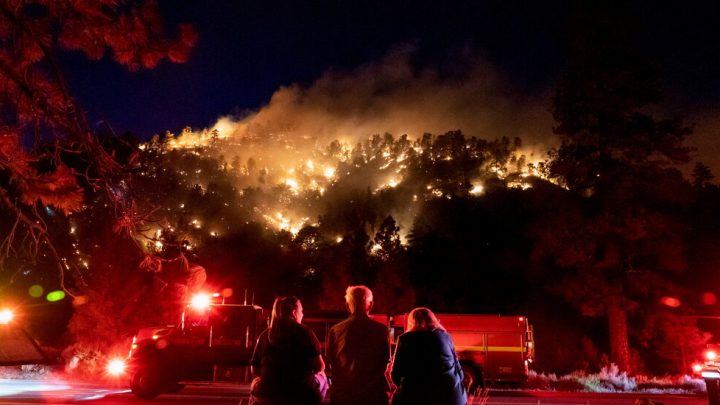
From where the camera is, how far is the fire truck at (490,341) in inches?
707

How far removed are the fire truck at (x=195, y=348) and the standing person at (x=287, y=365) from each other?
1055 centimetres

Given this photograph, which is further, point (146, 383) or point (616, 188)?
point (616, 188)

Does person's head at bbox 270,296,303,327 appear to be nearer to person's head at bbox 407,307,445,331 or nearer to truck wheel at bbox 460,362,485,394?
person's head at bbox 407,307,445,331

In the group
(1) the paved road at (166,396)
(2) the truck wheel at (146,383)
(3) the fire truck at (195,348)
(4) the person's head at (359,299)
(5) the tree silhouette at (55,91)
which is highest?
(5) the tree silhouette at (55,91)

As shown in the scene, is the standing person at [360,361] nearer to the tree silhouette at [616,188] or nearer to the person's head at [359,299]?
the person's head at [359,299]

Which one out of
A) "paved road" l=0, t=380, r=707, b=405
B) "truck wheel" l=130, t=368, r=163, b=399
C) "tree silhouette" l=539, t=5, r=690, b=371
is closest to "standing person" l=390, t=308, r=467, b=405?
"paved road" l=0, t=380, r=707, b=405

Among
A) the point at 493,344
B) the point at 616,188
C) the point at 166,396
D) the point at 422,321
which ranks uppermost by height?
the point at 616,188

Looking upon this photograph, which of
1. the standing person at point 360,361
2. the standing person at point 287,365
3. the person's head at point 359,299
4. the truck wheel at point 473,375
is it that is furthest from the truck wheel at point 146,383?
the person's head at point 359,299

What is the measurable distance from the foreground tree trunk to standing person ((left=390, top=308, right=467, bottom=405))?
2160cm

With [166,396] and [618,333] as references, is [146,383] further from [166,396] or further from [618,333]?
[618,333]

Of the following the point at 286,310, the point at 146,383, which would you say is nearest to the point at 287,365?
the point at 286,310

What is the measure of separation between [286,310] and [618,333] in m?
23.2

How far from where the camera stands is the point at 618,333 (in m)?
24.5

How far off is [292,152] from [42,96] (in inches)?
3854
